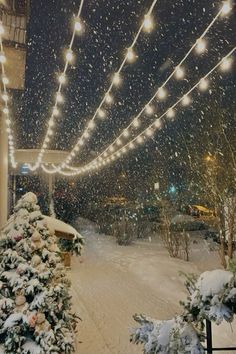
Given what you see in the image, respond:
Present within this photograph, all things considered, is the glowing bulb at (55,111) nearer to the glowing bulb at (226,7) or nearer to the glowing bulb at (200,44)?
the glowing bulb at (200,44)

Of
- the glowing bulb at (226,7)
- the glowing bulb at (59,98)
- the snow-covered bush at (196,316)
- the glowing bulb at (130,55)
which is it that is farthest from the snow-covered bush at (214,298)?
the glowing bulb at (59,98)

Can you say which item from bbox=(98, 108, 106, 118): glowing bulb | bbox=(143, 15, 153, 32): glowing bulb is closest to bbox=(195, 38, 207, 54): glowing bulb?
bbox=(143, 15, 153, 32): glowing bulb

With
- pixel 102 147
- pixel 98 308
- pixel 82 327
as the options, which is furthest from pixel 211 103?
pixel 102 147

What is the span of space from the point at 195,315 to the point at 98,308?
20.9ft

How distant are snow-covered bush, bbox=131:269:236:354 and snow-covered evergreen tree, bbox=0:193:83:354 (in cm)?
221

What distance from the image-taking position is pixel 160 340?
124 inches

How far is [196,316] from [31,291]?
2.71 meters

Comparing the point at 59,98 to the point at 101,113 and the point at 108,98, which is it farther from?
the point at 108,98

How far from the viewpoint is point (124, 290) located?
1092cm

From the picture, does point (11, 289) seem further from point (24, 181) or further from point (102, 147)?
point (102, 147)

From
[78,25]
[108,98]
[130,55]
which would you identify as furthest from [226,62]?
[108,98]

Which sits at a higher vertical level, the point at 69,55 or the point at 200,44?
the point at 69,55

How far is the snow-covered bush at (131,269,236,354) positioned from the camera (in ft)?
9.51

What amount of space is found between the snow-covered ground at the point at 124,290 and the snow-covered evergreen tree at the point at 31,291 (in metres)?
1.08
